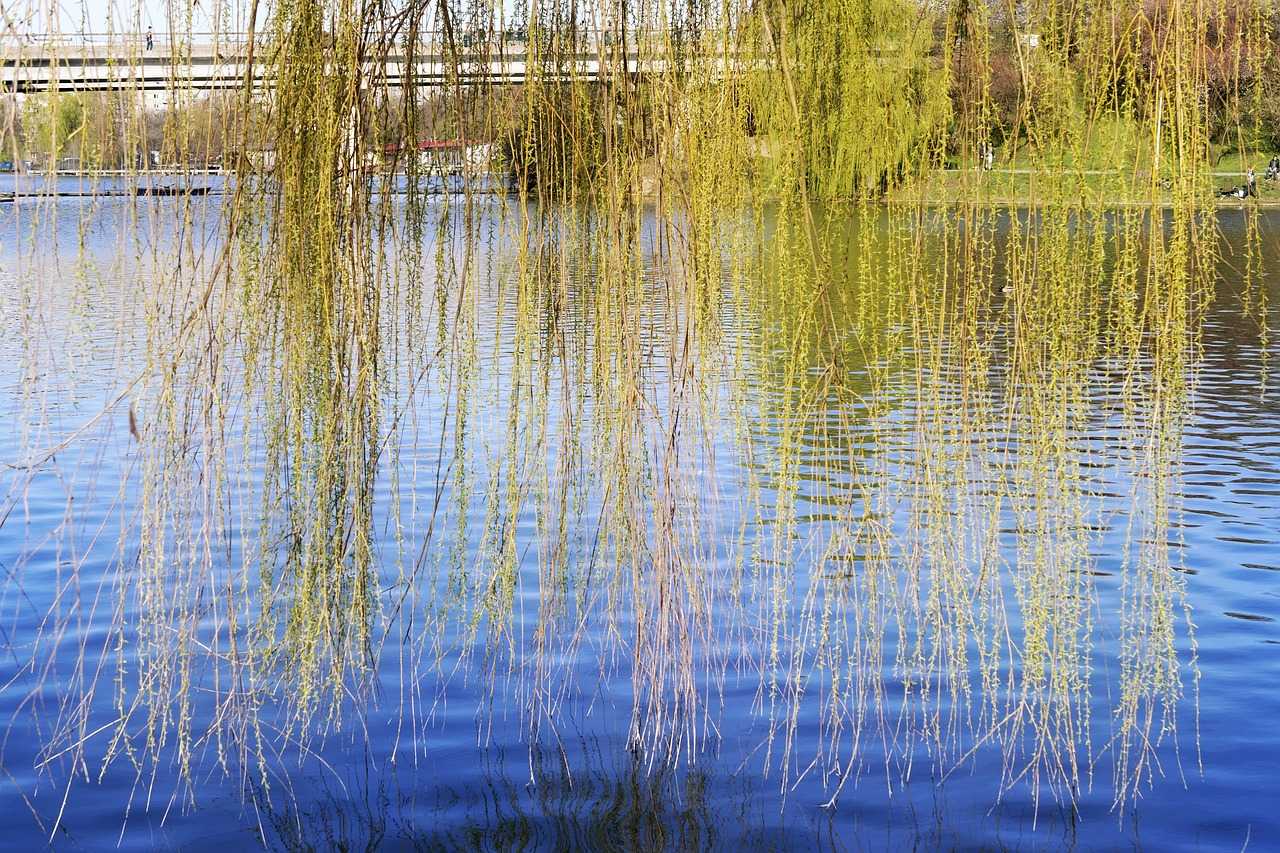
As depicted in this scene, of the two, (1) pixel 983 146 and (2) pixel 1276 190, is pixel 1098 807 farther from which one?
(2) pixel 1276 190

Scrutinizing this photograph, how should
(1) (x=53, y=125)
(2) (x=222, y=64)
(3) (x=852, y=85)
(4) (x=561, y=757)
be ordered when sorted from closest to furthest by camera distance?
(1) (x=53, y=125), (3) (x=852, y=85), (2) (x=222, y=64), (4) (x=561, y=757)

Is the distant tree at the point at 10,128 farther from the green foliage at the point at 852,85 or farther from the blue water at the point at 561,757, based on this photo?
the green foliage at the point at 852,85

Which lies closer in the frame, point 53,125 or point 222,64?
point 53,125

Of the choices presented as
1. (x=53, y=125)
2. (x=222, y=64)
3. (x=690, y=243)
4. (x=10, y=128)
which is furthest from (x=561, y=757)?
(x=10, y=128)

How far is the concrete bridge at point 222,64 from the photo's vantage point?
9.64ft

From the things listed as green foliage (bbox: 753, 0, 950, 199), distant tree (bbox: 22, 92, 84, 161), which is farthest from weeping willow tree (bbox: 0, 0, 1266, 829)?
distant tree (bbox: 22, 92, 84, 161)

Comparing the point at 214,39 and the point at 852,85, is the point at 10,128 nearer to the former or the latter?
the point at 214,39

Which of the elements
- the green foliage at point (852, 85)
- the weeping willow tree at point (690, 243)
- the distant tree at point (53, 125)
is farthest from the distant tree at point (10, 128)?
the green foliage at point (852, 85)

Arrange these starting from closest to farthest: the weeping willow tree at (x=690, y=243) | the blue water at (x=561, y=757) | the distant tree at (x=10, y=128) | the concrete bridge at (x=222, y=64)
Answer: the distant tree at (x=10, y=128) → the concrete bridge at (x=222, y=64) → the weeping willow tree at (x=690, y=243) → the blue water at (x=561, y=757)

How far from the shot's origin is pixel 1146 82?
3064 millimetres

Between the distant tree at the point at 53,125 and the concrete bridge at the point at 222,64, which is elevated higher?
the concrete bridge at the point at 222,64

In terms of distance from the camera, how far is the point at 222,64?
3289 millimetres

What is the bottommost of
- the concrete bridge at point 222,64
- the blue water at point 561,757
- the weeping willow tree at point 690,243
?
the blue water at point 561,757

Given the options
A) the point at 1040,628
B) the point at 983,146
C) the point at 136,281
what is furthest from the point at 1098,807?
the point at 136,281
